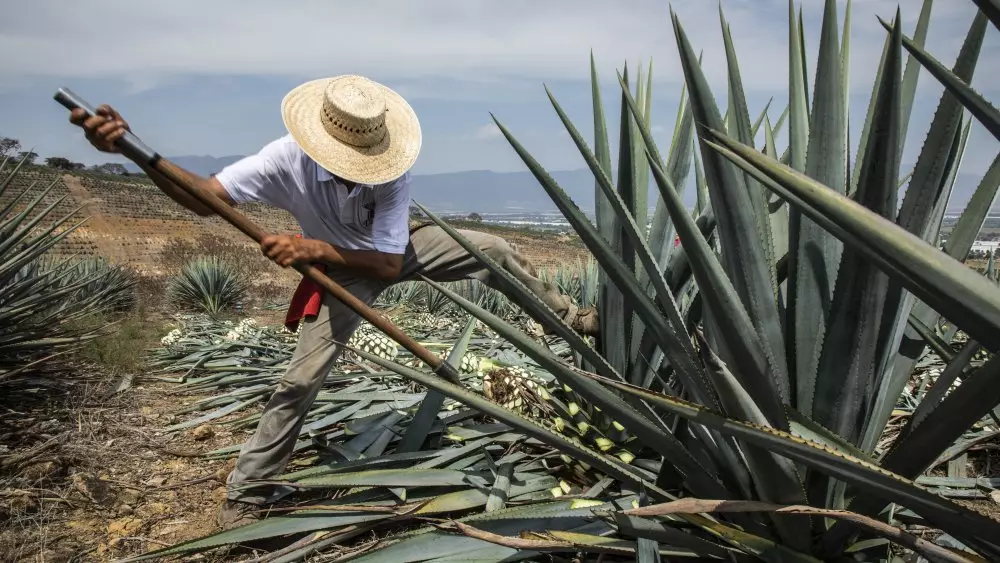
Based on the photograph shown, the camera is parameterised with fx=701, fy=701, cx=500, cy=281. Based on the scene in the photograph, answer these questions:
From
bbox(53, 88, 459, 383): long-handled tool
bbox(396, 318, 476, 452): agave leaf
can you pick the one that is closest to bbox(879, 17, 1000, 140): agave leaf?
bbox(53, 88, 459, 383): long-handled tool

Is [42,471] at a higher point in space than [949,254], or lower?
lower

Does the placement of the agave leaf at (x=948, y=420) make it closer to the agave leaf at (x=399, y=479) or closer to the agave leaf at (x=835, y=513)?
the agave leaf at (x=835, y=513)

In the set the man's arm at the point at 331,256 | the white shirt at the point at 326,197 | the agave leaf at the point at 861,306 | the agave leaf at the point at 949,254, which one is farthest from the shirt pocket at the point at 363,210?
the agave leaf at the point at 949,254

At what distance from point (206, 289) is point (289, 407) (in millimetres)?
6919

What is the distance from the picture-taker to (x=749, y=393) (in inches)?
58.6

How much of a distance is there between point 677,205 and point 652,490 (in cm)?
81

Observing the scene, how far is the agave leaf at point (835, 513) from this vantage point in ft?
4.15

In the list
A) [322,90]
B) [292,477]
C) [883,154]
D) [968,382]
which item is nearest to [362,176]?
[322,90]

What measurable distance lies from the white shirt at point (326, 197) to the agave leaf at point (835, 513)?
1747 millimetres

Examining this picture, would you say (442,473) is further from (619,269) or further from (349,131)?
(349,131)

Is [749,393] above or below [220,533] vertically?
above

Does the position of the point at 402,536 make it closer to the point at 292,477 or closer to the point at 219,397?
the point at 292,477

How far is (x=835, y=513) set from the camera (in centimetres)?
128

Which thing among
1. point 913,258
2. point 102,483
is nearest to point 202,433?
point 102,483
